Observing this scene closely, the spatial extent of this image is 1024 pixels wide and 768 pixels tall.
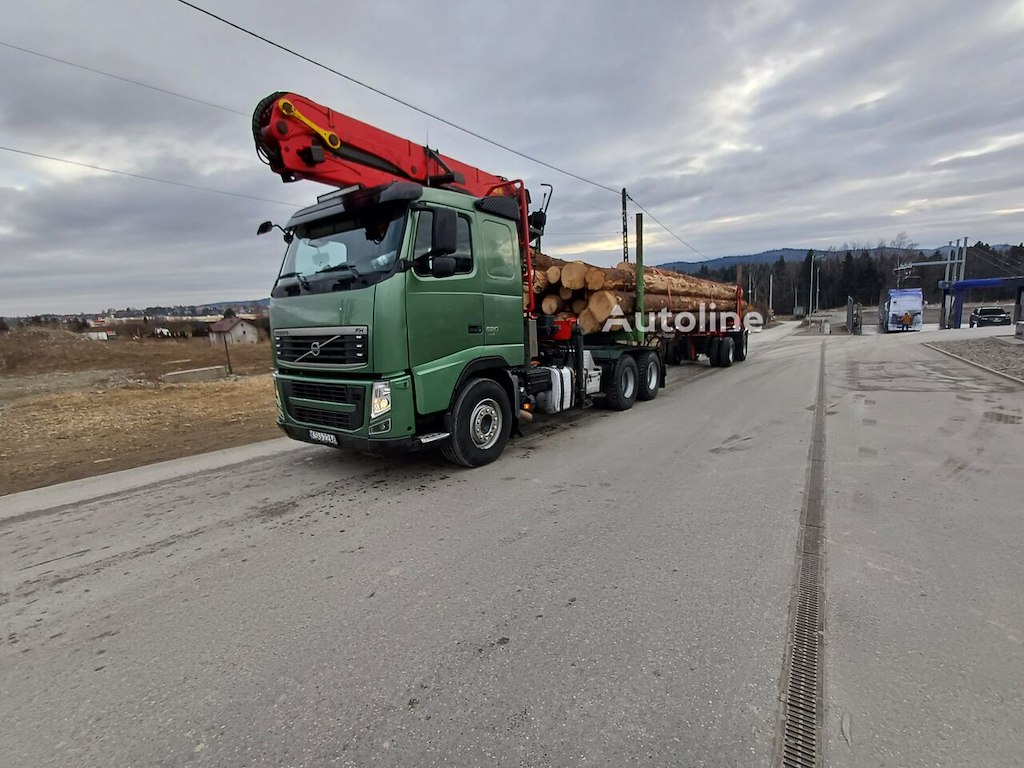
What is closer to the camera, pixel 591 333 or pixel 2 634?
pixel 2 634

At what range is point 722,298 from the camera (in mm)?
16281

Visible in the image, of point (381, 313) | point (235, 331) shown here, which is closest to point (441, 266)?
point (381, 313)

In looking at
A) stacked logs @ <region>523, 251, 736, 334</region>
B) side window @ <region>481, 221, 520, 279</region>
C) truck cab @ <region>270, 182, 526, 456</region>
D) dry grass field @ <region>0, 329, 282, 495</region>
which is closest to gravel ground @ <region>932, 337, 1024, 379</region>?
stacked logs @ <region>523, 251, 736, 334</region>

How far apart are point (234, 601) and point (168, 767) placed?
1.22 meters

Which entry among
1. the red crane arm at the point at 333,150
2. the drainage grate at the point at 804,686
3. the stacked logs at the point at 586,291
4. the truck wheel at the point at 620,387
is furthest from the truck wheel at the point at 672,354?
the drainage grate at the point at 804,686

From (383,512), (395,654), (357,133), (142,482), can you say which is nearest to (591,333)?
(357,133)

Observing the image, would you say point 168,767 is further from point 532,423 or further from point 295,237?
point 532,423

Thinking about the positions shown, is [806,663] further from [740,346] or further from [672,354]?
[740,346]

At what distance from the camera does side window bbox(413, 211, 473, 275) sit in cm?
502

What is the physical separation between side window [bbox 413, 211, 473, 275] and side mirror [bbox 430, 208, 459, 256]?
0.26 ft

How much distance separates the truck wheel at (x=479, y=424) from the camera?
5496 millimetres

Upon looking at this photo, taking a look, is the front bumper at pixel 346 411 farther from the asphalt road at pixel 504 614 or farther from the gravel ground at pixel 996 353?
the gravel ground at pixel 996 353

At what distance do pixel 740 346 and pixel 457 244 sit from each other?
1546 centimetres

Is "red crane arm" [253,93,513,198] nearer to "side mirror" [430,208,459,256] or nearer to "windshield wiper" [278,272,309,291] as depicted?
"windshield wiper" [278,272,309,291]
